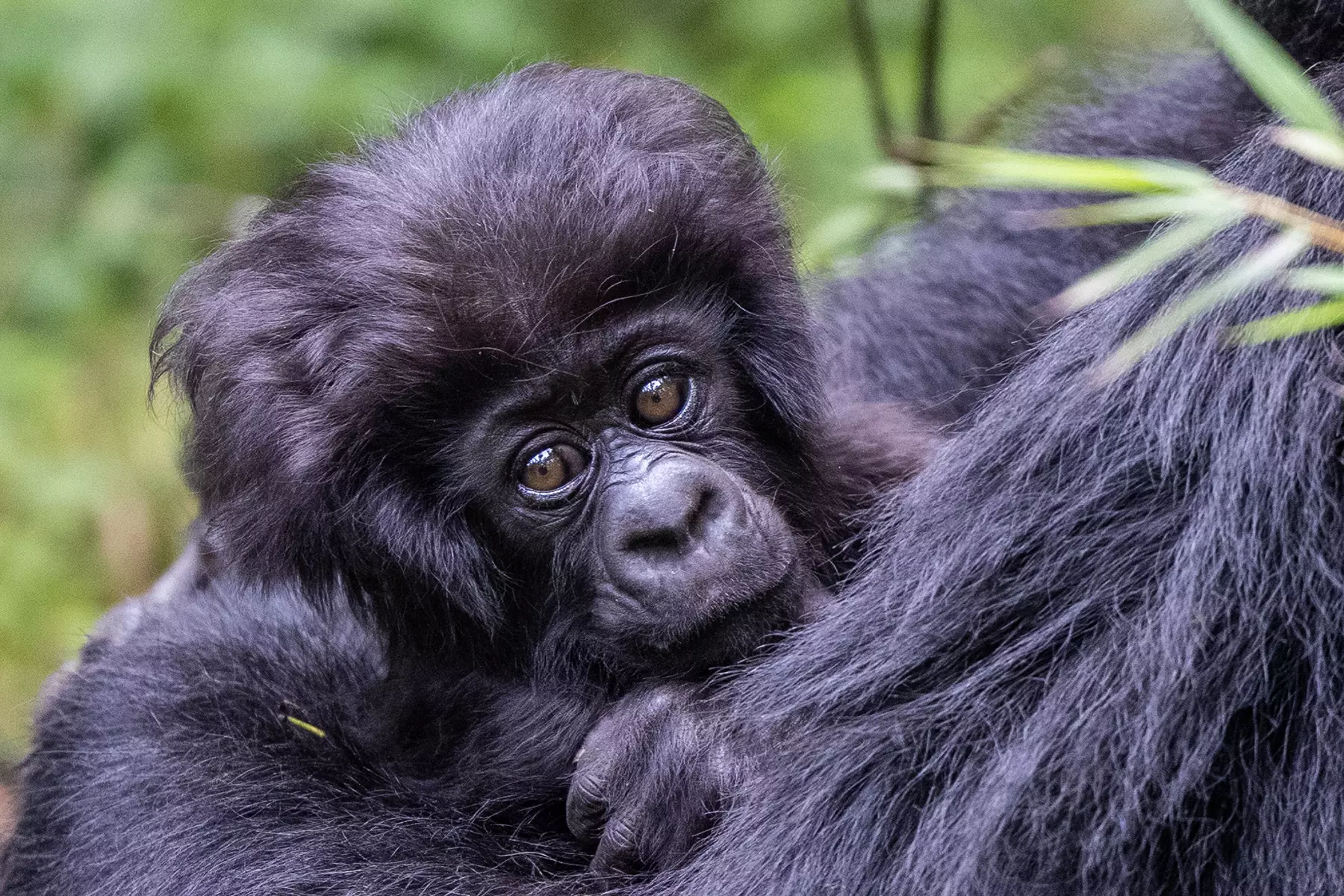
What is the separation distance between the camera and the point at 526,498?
2293mm

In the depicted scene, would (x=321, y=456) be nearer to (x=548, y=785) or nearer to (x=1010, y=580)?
(x=548, y=785)

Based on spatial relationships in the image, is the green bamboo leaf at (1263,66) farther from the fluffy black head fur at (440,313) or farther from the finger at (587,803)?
the finger at (587,803)

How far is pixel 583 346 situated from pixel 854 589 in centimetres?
62

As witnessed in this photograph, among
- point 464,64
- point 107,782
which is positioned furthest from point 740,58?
point 107,782

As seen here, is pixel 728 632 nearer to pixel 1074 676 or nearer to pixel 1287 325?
pixel 1074 676

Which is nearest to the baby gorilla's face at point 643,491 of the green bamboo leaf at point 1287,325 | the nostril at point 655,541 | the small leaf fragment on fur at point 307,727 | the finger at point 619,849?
the nostril at point 655,541

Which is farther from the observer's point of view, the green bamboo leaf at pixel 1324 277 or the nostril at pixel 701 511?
the nostril at pixel 701 511

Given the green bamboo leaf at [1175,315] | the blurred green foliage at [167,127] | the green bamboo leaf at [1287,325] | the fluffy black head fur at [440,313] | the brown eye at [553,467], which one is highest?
the blurred green foliage at [167,127]

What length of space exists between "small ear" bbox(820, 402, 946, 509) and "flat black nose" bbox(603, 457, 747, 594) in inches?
15.1

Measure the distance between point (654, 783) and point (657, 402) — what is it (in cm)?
64

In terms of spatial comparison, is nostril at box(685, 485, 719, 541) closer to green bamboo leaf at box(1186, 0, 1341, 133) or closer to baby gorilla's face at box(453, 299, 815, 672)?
baby gorilla's face at box(453, 299, 815, 672)

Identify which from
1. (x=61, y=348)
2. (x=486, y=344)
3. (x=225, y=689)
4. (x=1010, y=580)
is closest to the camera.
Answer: (x=1010, y=580)

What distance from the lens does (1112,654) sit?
62.2 inches

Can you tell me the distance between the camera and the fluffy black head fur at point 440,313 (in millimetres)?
2199
